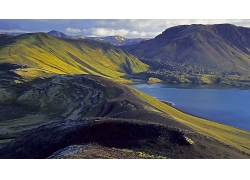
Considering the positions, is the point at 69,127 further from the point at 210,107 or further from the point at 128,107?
the point at 210,107

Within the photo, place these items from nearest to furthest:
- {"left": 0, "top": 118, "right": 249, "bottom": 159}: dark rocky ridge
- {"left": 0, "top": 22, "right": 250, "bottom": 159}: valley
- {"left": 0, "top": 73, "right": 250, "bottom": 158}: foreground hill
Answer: {"left": 0, "top": 118, "right": 249, "bottom": 159}: dark rocky ridge, {"left": 0, "top": 22, "right": 250, "bottom": 159}: valley, {"left": 0, "top": 73, "right": 250, "bottom": 158}: foreground hill

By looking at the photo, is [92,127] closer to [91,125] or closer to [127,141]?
[91,125]

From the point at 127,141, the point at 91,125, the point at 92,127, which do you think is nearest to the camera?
the point at 127,141

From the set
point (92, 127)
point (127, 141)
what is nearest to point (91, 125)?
point (92, 127)

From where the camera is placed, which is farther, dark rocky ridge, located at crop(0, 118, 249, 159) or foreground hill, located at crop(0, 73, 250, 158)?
foreground hill, located at crop(0, 73, 250, 158)

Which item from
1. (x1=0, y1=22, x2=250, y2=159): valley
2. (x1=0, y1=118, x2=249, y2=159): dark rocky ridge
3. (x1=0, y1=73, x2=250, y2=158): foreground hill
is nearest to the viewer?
(x1=0, y1=118, x2=249, y2=159): dark rocky ridge

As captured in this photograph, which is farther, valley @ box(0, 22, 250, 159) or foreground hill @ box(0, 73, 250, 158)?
foreground hill @ box(0, 73, 250, 158)

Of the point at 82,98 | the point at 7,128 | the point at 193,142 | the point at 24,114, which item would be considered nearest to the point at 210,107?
the point at 82,98

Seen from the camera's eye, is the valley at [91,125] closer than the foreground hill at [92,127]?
Yes
